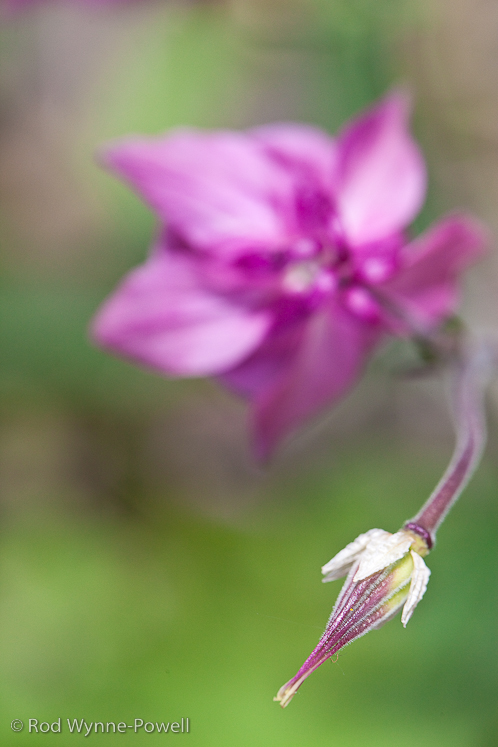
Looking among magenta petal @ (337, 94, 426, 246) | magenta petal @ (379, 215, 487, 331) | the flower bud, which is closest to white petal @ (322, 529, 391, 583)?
the flower bud

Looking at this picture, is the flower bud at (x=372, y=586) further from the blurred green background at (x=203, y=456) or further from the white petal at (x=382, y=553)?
the blurred green background at (x=203, y=456)

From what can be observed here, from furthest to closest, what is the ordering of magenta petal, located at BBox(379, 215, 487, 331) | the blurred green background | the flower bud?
the blurred green background
magenta petal, located at BBox(379, 215, 487, 331)
the flower bud

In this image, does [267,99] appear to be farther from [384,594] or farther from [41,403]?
[384,594]

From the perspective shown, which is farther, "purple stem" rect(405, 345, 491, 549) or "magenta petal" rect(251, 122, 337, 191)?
"magenta petal" rect(251, 122, 337, 191)

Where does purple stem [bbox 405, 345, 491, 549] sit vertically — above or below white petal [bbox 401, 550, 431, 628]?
above

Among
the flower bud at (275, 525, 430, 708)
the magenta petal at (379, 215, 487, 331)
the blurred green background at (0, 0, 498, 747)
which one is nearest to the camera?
the flower bud at (275, 525, 430, 708)

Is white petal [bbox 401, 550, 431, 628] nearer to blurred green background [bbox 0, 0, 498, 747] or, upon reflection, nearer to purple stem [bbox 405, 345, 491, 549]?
purple stem [bbox 405, 345, 491, 549]

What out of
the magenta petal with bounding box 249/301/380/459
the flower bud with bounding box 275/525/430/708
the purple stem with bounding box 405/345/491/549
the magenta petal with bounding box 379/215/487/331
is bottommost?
the flower bud with bounding box 275/525/430/708
